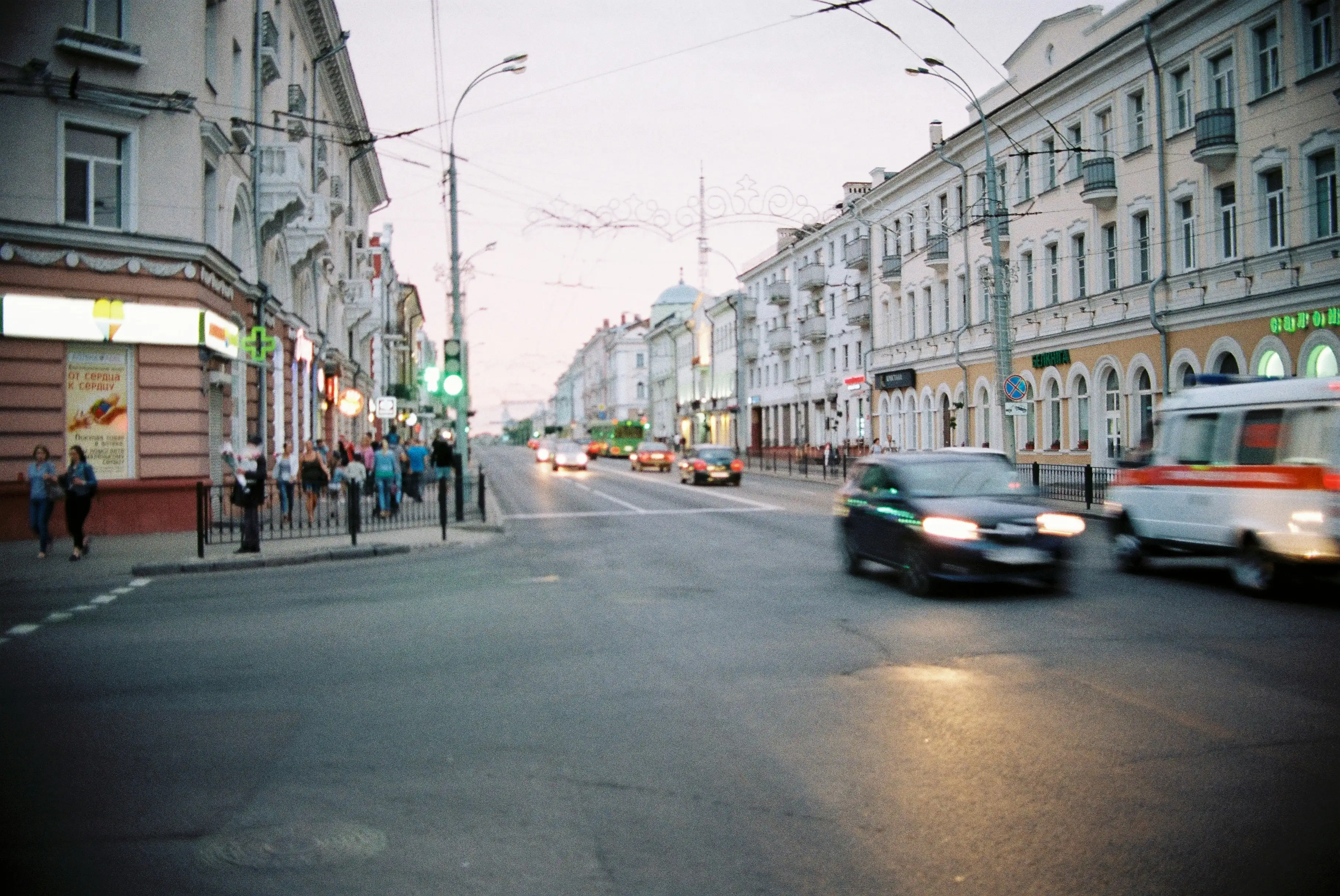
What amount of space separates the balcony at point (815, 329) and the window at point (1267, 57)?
36.1 metres

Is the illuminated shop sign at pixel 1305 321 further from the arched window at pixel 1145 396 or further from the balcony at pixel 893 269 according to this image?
the balcony at pixel 893 269

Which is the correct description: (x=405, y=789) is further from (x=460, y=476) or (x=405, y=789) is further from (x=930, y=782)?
(x=460, y=476)

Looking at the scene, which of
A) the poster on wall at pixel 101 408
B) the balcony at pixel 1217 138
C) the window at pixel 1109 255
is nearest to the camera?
the poster on wall at pixel 101 408

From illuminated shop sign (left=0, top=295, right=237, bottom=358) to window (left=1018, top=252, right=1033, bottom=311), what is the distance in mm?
27171

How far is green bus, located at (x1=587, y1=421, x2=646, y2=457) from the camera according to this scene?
83.8m

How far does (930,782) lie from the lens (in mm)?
5383

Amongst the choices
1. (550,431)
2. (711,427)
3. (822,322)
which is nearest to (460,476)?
(822,322)

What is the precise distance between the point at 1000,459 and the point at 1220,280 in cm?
1764

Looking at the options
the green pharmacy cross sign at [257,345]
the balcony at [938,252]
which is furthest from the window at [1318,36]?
the green pharmacy cross sign at [257,345]

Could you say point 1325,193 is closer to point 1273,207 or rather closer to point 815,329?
point 1273,207

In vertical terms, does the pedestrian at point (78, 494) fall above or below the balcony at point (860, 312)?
below

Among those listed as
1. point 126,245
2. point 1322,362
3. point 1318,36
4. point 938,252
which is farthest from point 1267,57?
point 126,245

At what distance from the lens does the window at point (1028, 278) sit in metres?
38.3

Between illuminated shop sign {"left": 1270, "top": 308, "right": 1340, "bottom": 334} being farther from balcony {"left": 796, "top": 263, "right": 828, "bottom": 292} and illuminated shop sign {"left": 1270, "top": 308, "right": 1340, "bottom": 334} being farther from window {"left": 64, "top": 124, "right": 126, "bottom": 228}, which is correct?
balcony {"left": 796, "top": 263, "right": 828, "bottom": 292}
